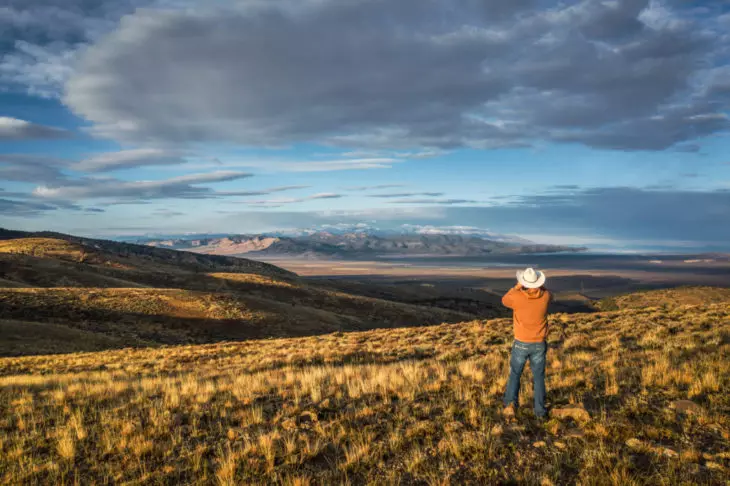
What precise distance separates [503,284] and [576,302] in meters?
39.3

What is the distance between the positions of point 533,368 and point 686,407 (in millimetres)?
2446

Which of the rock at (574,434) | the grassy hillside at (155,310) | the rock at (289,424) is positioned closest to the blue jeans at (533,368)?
the rock at (574,434)

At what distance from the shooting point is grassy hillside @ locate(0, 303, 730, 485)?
18.1ft

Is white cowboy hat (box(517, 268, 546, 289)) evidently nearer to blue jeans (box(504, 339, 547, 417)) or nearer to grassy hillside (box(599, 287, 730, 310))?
blue jeans (box(504, 339, 547, 417))

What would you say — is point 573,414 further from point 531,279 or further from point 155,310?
point 155,310

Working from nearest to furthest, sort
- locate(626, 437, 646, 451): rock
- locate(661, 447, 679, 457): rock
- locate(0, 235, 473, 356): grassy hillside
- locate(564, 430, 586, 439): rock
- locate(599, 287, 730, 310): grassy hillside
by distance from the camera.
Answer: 1. locate(661, 447, 679, 457): rock
2. locate(626, 437, 646, 451): rock
3. locate(564, 430, 586, 439): rock
4. locate(0, 235, 473, 356): grassy hillside
5. locate(599, 287, 730, 310): grassy hillside

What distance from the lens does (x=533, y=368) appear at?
725 cm

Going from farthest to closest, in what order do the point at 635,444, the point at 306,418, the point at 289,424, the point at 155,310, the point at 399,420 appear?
1. the point at 155,310
2. the point at 306,418
3. the point at 289,424
4. the point at 399,420
5. the point at 635,444

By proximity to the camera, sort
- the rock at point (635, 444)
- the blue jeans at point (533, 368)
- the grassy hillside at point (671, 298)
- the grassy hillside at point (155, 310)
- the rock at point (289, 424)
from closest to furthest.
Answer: the rock at point (635, 444) → the blue jeans at point (533, 368) → the rock at point (289, 424) → the grassy hillside at point (155, 310) → the grassy hillside at point (671, 298)

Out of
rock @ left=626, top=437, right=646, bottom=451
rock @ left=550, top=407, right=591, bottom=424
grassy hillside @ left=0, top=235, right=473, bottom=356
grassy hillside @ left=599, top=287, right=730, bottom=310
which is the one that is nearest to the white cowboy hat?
rock @ left=550, top=407, right=591, bottom=424

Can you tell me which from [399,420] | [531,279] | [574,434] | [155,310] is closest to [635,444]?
[574,434]

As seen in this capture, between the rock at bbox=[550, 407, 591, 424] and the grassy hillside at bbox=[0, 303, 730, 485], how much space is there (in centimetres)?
3

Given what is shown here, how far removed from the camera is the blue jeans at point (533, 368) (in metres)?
7.13

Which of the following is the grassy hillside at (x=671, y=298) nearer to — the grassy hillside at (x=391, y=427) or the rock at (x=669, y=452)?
the grassy hillside at (x=391, y=427)
